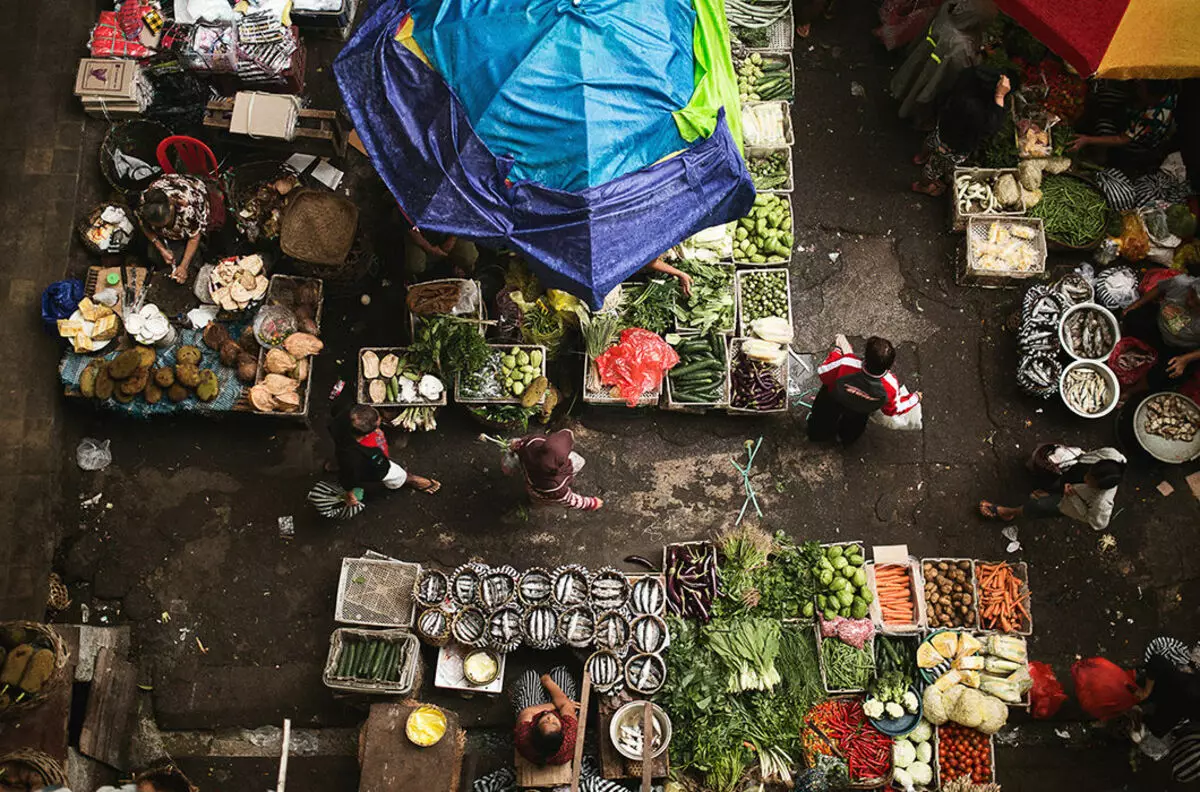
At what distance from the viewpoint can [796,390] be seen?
7.95 meters

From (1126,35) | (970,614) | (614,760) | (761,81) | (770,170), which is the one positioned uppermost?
(1126,35)

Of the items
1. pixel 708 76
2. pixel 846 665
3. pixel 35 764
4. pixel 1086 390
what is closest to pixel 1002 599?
pixel 846 665

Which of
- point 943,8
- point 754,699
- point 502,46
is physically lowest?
point 754,699

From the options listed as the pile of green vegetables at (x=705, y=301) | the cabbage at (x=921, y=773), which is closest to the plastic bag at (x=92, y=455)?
the pile of green vegetables at (x=705, y=301)

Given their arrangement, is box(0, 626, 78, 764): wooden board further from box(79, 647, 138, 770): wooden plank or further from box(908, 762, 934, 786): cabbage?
box(908, 762, 934, 786): cabbage

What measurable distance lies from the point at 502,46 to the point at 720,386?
315 centimetres

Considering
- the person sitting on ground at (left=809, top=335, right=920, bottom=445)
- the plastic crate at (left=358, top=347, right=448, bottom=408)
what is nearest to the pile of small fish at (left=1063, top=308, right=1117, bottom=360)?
the person sitting on ground at (left=809, top=335, right=920, bottom=445)

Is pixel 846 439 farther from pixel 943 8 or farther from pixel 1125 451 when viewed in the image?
pixel 943 8

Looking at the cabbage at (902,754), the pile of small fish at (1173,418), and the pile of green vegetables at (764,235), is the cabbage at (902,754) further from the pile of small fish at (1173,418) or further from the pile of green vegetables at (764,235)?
the pile of green vegetables at (764,235)

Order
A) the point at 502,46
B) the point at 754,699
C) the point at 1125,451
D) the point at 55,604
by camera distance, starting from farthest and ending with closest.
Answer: the point at 1125,451 < the point at 55,604 < the point at 754,699 < the point at 502,46

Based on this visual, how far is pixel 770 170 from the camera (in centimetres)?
805

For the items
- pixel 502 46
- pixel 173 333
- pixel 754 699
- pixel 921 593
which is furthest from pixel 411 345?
pixel 921 593

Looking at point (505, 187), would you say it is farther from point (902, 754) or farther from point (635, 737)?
point (902, 754)

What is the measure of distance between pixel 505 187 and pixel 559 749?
12.3 ft
